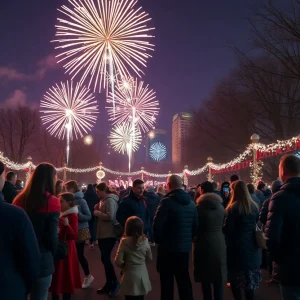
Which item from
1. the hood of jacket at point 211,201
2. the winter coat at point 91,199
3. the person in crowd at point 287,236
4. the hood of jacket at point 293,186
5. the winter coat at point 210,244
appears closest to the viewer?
the person in crowd at point 287,236

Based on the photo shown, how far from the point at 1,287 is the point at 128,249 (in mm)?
2754

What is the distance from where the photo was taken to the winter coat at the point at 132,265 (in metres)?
5.12

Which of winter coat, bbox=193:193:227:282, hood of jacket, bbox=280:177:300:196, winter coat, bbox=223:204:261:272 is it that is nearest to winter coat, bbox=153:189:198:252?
winter coat, bbox=193:193:227:282

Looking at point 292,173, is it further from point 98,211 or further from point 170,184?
point 98,211

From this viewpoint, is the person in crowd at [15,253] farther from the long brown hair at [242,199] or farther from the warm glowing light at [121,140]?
the warm glowing light at [121,140]

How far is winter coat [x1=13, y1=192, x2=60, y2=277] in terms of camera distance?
4023 mm

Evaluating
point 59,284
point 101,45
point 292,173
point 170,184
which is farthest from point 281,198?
point 101,45

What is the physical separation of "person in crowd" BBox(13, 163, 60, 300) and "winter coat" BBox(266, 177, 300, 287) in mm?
2246

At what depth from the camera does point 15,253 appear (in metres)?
2.63

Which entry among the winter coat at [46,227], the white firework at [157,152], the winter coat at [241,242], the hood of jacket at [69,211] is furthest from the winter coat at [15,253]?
the white firework at [157,152]

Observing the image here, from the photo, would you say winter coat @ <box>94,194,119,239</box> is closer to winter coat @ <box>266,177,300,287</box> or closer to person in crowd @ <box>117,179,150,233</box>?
person in crowd @ <box>117,179,150,233</box>

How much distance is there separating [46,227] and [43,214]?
0.14m

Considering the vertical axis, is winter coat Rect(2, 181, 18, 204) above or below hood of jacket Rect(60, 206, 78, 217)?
above

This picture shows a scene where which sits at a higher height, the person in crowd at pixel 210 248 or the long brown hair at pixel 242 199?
the long brown hair at pixel 242 199
